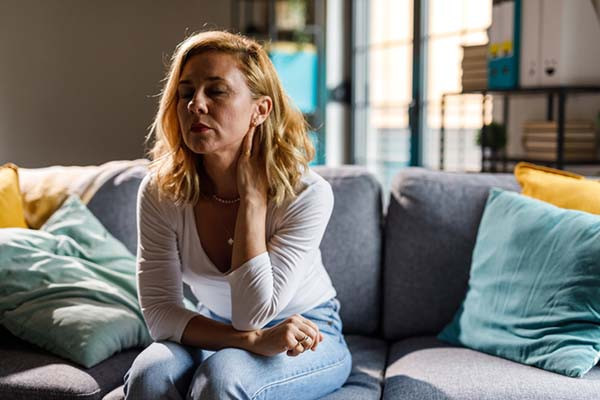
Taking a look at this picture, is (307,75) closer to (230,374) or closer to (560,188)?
(560,188)

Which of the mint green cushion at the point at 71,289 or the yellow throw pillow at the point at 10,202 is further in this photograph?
the yellow throw pillow at the point at 10,202

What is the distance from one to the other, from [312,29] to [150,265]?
155 inches

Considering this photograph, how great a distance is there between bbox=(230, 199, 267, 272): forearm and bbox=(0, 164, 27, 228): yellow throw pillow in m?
0.81

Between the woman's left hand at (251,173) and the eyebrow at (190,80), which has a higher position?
the eyebrow at (190,80)

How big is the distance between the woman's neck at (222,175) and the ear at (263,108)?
0.35 feet

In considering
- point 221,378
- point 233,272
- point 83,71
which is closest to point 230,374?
point 221,378

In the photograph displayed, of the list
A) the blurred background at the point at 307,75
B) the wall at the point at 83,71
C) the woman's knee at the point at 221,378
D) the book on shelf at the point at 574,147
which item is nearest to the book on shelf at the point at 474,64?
the blurred background at the point at 307,75

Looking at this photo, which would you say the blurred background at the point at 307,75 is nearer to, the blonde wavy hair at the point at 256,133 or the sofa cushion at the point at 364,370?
the sofa cushion at the point at 364,370

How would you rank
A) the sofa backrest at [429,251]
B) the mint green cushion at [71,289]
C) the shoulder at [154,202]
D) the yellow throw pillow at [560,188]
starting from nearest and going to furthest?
the shoulder at [154,202] → the mint green cushion at [71,289] → the yellow throw pillow at [560,188] → the sofa backrest at [429,251]

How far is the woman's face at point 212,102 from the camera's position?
1669mm

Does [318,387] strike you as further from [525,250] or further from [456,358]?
[525,250]

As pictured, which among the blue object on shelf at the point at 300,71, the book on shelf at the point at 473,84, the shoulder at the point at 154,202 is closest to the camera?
the shoulder at the point at 154,202

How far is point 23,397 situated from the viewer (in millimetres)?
1692

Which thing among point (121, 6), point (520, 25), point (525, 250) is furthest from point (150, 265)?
point (121, 6)
